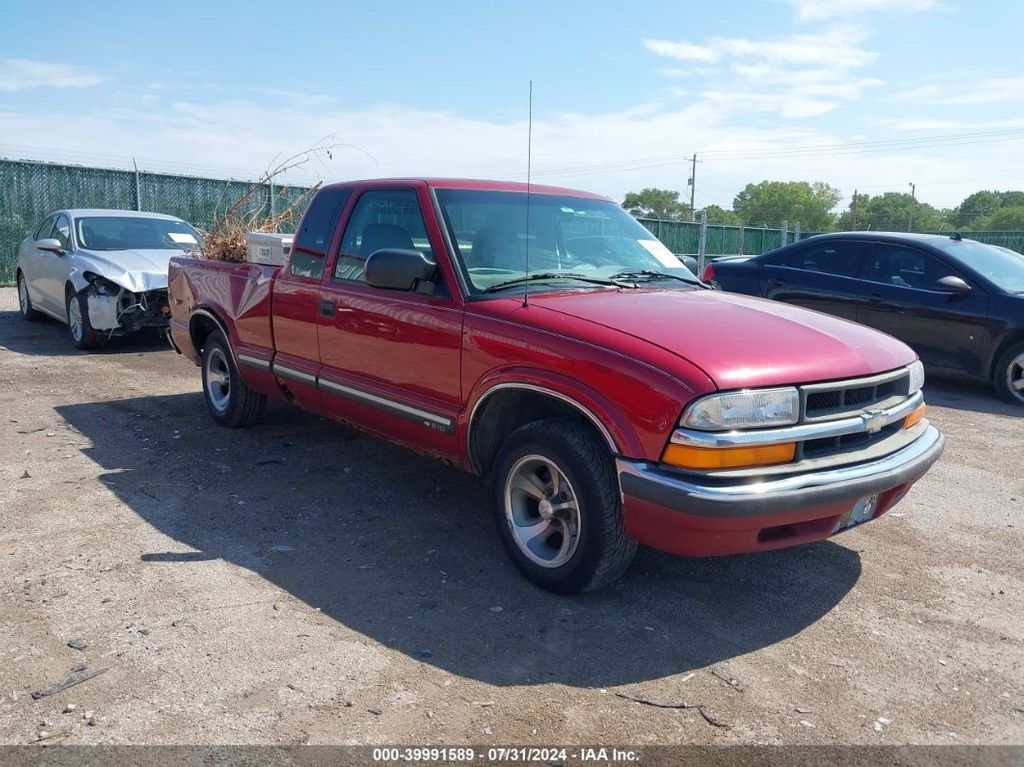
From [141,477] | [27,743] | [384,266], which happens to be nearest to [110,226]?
[141,477]

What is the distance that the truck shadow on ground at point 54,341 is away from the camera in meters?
9.76

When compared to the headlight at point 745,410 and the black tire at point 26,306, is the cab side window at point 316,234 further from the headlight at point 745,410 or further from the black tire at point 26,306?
the black tire at point 26,306

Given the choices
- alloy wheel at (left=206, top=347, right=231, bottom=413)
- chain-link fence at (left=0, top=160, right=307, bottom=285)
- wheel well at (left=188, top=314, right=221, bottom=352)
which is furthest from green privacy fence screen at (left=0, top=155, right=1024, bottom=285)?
alloy wheel at (left=206, top=347, right=231, bottom=413)

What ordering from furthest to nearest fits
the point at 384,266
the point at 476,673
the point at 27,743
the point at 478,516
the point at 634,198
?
the point at 634,198 < the point at 478,516 < the point at 384,266 < the point at 476,673 < the point at 27,743

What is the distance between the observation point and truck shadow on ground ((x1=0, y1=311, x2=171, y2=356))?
9.76m

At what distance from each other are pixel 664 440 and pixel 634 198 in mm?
71332

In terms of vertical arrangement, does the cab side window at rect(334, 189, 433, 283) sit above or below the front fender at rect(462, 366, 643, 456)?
above

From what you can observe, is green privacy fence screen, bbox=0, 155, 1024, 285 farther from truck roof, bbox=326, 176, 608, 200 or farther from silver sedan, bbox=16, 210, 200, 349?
truck roof, bbox=326, 176, 608, 200

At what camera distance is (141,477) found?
5.30m

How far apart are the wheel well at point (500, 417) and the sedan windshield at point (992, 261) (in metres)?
6.26

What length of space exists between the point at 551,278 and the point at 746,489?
1632mm

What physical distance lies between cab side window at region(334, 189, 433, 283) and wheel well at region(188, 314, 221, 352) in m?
2.04

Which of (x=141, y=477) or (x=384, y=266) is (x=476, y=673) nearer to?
(x=384, y=266)

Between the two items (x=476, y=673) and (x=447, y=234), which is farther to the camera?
(x=447, y=234)
